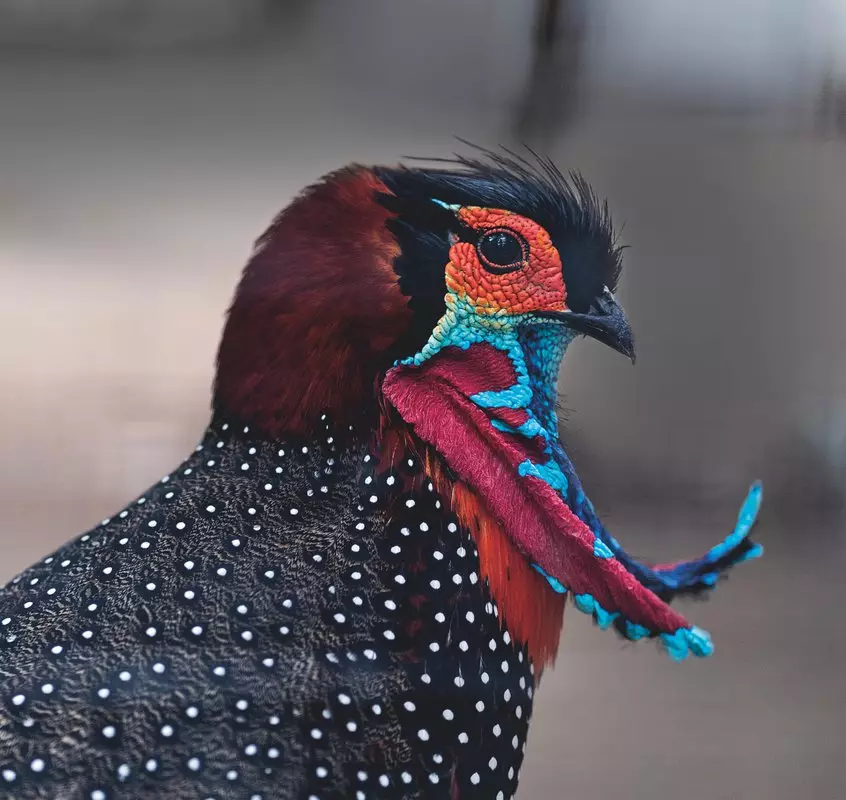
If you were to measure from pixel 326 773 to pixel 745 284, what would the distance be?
80 centimetres

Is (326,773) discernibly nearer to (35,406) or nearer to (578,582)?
(578,582)

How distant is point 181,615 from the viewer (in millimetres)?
804

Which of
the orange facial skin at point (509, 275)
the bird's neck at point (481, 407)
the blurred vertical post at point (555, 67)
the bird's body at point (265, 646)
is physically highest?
the blurred vertical post at point (555, 67)

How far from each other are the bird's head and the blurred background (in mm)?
58

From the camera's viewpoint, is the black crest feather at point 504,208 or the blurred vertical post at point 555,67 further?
the blurred vertical post at point 555,67

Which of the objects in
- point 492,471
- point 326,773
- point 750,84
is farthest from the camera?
point 750,84

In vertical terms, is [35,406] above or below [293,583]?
above

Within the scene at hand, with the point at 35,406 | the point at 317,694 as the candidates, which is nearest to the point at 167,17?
the point at 35,406

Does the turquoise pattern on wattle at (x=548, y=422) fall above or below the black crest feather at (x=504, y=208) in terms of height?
below

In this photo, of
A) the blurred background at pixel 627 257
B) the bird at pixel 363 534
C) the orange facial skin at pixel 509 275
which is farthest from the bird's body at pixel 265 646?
the orange facial skin at pixel 509 275

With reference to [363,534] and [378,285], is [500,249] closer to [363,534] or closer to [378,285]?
[378,285]

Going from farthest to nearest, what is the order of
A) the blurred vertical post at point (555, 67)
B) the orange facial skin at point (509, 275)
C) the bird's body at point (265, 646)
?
1. the blurred vertical post at point (555, 67)
2. the orange facial skin at point (509, 275)
3. the bird's body at point (265, 646)

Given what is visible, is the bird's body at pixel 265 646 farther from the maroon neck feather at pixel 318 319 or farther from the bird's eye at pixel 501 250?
the bird's eye at pixel 501 250

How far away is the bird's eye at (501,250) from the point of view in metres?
0.87
